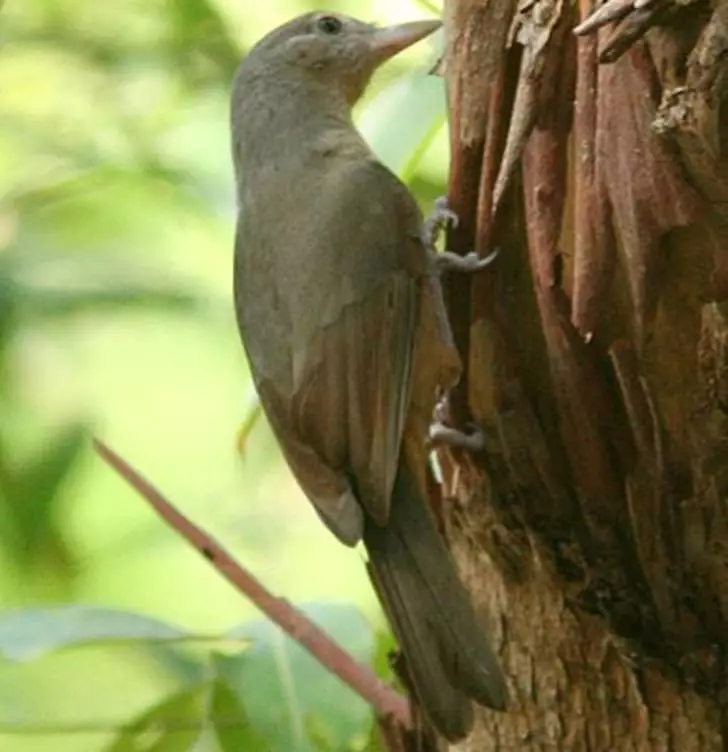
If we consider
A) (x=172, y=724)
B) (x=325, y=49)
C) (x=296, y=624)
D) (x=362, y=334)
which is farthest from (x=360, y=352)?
(x=325, y=49)

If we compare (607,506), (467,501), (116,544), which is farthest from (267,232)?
(116,544)

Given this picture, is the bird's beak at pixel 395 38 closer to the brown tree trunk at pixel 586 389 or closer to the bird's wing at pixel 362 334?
the bird's wing at pixel 362 334

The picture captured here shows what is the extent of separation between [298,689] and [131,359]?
156cm

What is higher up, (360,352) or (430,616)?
(360,352)

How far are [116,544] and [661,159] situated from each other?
1447mm

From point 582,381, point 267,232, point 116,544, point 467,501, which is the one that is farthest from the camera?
point 116,544

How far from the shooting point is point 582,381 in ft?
3.44

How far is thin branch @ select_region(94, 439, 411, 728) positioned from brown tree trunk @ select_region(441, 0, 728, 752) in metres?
0.08

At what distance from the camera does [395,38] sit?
5.49 feet

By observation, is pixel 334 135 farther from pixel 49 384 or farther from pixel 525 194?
pixel 49 384

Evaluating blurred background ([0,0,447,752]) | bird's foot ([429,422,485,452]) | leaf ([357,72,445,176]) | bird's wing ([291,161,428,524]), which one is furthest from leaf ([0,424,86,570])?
bird's foot ([429,422,485,452])

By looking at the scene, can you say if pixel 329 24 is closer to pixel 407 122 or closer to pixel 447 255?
pixel 407 122

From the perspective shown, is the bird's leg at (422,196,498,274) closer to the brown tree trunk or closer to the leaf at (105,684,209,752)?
the brown tree trunk

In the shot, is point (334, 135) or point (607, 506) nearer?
point (607, 506)
